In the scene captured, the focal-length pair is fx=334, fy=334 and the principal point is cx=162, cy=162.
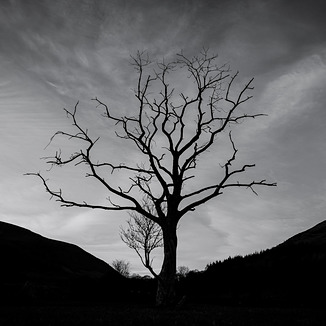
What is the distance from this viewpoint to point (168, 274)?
15.9m

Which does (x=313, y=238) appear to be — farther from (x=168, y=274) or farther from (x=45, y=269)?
(x=45, y=269)

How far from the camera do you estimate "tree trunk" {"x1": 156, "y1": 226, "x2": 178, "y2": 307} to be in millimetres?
15367

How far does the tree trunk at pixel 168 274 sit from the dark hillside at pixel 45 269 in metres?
9.84

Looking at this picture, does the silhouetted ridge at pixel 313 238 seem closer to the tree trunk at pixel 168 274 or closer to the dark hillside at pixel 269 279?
the dark hillside at pixel 269 279

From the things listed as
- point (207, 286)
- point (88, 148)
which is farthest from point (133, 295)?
point (88, 148)

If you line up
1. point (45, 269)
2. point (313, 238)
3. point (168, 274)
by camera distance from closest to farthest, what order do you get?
1. point (168, 274)
2. point (313, 238)
3. point (45, 269)

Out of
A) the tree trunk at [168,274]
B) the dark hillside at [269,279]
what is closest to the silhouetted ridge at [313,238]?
the dark hillside at [269,279]

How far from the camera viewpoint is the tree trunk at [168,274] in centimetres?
1537

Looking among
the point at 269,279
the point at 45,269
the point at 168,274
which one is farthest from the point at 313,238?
the point at 45,269

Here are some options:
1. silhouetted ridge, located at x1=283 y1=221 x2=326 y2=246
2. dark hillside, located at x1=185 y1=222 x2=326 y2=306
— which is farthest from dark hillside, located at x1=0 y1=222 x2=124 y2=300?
silhouetted ridge, located at x1=283 y1=221 x2=326 y2=246

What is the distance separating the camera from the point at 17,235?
263 feet

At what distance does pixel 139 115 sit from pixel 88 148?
361 cm

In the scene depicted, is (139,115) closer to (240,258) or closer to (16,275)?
(240,258)

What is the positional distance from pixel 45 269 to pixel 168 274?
54.2 m
